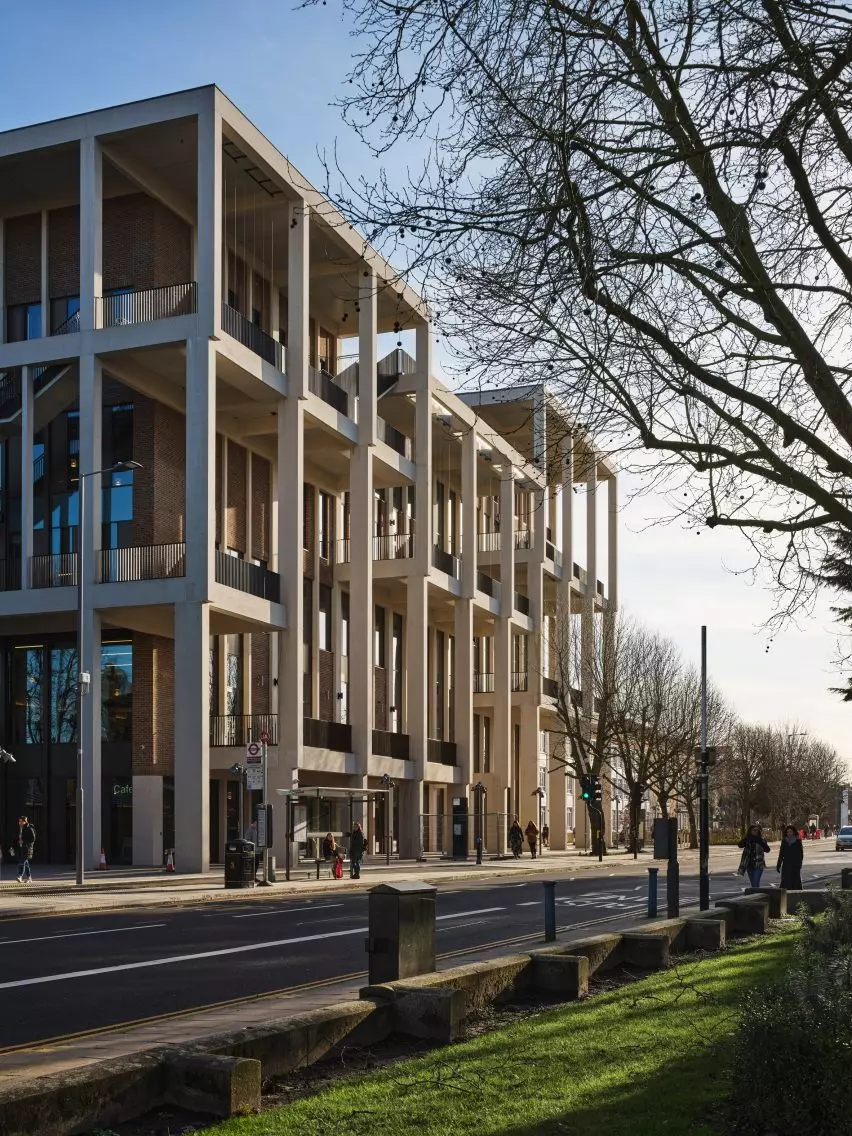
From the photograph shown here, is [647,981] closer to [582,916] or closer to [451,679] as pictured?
[582,916]

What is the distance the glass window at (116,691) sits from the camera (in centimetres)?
4172

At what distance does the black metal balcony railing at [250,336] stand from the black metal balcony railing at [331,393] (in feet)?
5.85

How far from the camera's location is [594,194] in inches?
348

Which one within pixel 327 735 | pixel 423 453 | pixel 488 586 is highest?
pixel 423 453

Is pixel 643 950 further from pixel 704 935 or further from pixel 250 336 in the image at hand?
pixel 250 336

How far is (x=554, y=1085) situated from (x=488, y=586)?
55862 mm

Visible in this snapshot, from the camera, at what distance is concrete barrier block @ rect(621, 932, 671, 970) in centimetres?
1402

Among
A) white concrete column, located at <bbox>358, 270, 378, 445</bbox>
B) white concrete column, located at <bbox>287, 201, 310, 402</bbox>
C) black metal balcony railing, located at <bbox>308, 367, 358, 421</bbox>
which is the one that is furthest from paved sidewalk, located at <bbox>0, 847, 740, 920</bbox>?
black metal balcony railing, located at <bbox>308, 367, 358, 421</bbox>

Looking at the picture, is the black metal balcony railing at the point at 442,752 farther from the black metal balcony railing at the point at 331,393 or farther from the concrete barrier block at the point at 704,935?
the concrete barrier block at the point at 704,935

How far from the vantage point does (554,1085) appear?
7.65 m

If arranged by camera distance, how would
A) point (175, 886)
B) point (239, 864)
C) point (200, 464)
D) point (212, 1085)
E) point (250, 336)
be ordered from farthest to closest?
point (250, 336)
point (200, 464)
point (175, 886)
point (239, 864)
point (212, 1085)

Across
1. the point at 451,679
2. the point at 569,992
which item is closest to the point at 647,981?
the point at 569,992

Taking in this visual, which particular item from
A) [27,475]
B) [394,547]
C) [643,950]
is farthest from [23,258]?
[643,950]

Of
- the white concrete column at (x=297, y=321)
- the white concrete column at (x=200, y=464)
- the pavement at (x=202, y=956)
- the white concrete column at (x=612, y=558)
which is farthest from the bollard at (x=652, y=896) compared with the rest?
the white concrete column at (x=612, y=558)
